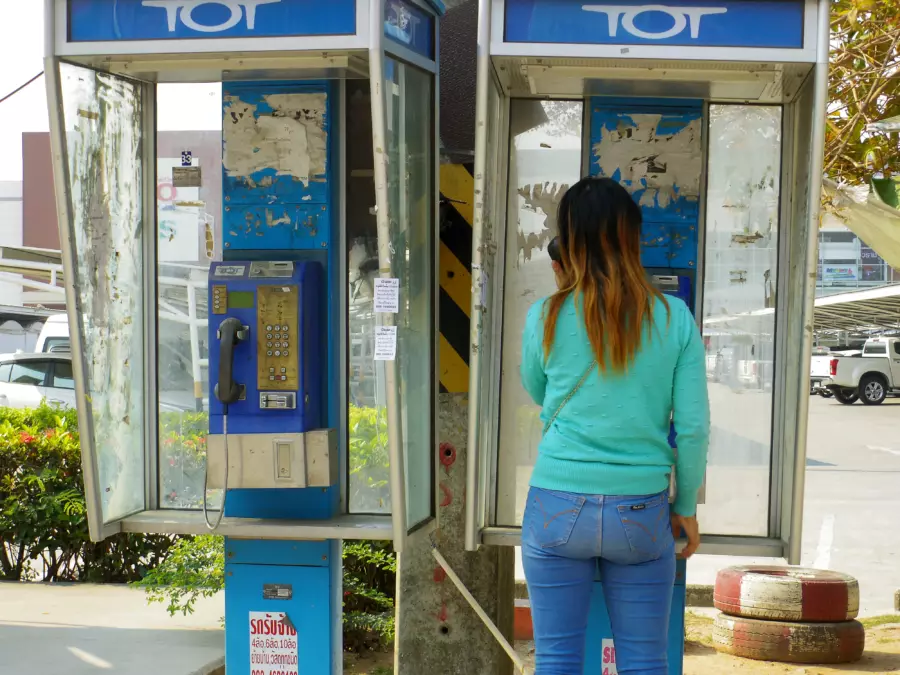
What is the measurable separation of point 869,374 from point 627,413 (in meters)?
25.9

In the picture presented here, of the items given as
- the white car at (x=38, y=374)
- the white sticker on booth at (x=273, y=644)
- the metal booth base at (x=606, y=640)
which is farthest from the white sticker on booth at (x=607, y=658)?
the white car at (x=38, y=374)

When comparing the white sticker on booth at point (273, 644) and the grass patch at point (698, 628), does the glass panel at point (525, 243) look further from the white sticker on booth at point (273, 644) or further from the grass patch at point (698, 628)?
the grass patch at point (698, 628)

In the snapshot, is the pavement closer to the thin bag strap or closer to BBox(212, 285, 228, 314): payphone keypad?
the thin bag strap

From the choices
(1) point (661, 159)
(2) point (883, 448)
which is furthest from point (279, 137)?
(2) point (883, 448)

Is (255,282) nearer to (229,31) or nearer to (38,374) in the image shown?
(229,31)

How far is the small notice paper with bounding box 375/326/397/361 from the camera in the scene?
10.9ft

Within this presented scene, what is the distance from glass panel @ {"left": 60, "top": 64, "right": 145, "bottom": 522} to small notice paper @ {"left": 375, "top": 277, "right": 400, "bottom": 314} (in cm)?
98

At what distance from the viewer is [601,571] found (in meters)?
2.69

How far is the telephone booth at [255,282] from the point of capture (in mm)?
3367

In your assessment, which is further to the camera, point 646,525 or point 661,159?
point 661,159

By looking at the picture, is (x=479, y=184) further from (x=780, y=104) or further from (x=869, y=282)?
(x=869, y=282)

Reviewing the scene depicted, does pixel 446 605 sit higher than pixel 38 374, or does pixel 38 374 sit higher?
pixel 446 605

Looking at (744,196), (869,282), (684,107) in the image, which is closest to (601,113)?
(684,107)

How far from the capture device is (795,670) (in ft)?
17.4
